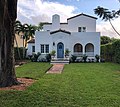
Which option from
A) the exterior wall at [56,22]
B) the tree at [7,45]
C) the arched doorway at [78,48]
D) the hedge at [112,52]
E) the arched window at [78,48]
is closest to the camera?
the tree at [7,45]

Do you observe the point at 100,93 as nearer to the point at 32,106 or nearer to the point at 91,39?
the point at 32,106

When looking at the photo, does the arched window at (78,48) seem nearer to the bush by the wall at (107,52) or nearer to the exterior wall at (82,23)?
the exterior wall at (82,23)

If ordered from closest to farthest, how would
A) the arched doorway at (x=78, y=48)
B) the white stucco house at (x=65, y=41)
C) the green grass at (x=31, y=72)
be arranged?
the green grass at (x=31, y=72), the white stucco house at (x=65, y=41), the arched doorway at (x=78, y=48)

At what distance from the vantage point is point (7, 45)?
39.0 ft

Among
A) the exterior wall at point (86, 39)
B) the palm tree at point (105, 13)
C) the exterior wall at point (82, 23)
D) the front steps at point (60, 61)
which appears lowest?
the front steps at point (60, 61)

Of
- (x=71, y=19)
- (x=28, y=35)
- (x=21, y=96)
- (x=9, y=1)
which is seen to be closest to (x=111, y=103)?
(x=21, y=96)

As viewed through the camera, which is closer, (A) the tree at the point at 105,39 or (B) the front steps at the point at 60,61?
(B) the front steps at the point at 60,61

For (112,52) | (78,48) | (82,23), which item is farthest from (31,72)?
(82,23)

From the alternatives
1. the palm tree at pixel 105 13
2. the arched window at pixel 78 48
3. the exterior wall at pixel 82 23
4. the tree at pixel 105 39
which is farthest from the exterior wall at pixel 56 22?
the tree at pixel 105 39

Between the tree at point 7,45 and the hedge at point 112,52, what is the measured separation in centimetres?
2059

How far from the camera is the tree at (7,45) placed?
11588 mm

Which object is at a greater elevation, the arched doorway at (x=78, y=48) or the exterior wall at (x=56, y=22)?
the exterior wall at (x=56, y=22)

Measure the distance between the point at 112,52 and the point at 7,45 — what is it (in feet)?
79.6

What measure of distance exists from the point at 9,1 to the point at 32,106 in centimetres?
618
